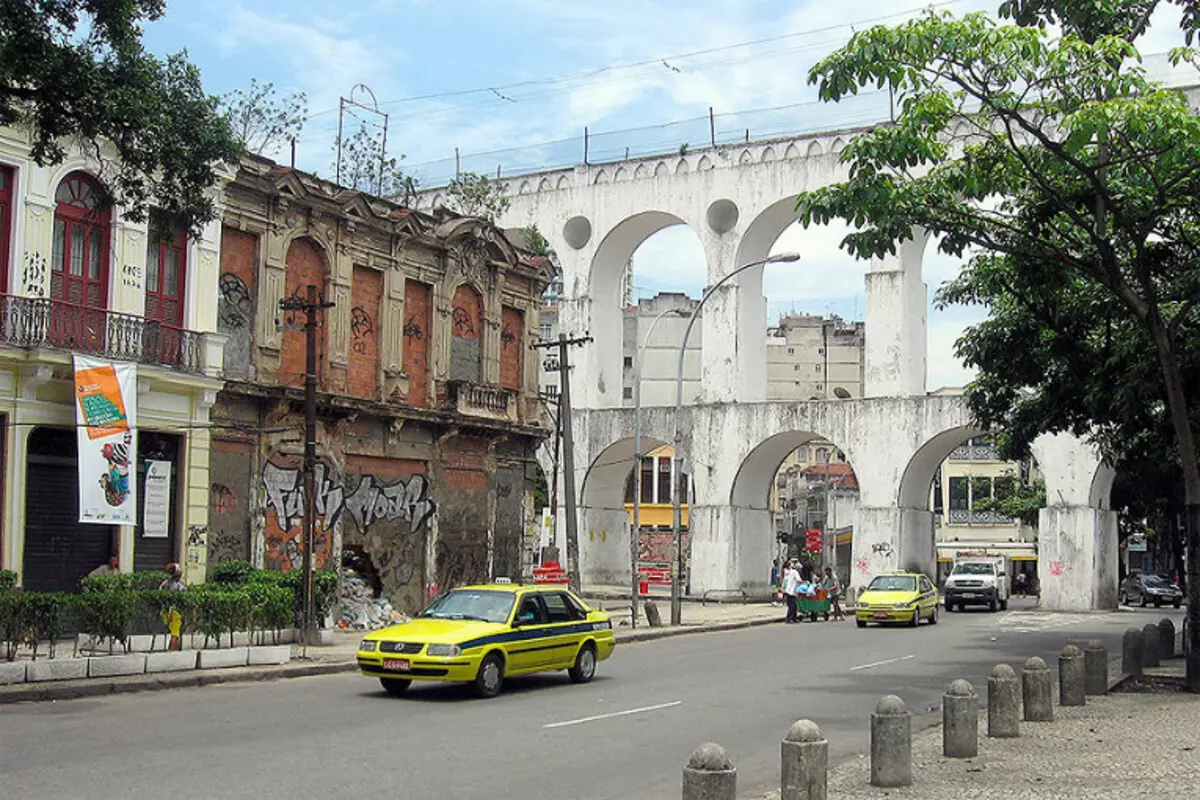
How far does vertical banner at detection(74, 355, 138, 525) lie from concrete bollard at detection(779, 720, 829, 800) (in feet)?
49.9

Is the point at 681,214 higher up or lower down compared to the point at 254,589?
higher up

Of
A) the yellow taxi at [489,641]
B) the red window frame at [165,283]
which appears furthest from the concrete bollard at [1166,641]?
the red window frame at [165,283]

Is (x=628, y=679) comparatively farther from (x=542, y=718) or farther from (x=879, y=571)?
(x=879, y=571)

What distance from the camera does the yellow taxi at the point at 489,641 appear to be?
16078 mm

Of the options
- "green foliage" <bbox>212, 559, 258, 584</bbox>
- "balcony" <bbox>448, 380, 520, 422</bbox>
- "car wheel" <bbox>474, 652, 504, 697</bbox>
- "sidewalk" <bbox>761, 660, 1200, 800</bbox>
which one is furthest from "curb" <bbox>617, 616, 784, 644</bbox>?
"sidewalk" <bbox>761, 660, 1200, 800</bbox>

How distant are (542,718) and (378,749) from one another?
9.39 ft

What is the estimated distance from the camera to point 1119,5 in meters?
16.4

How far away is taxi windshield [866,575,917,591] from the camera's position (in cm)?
3534

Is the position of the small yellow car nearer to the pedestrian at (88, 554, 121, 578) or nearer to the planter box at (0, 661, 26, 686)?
the pedestrian at (88, 554, 121, 578)

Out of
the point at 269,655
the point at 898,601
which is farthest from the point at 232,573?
the point at 898,601

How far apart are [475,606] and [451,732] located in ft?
13.5

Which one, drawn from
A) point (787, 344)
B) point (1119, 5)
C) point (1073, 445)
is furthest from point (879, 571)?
point (787, 344)

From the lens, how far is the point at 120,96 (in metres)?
15.4

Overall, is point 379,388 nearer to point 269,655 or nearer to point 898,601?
point 269,655
